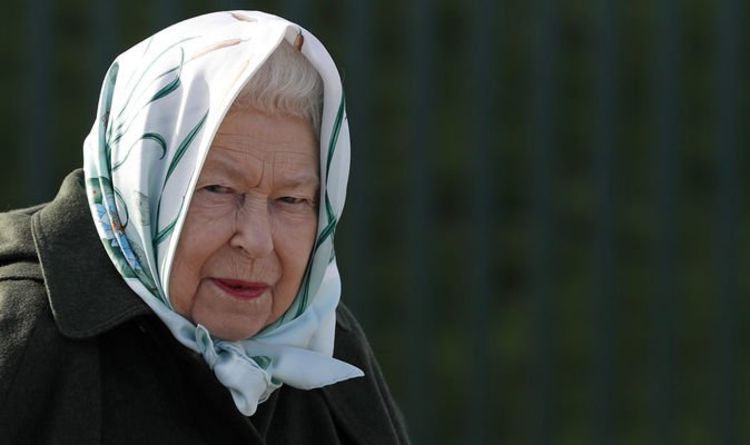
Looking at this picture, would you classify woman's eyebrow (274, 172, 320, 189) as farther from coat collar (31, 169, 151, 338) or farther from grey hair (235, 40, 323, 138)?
coat collar (31, 169, 151, 338)

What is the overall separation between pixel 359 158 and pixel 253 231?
308 cm

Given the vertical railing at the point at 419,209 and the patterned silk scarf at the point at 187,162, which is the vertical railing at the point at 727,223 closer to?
the vertical railing at the point at 419,209

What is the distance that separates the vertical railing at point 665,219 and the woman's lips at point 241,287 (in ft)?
11.3

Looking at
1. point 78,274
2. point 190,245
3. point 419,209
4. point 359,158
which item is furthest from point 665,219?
point 78,274

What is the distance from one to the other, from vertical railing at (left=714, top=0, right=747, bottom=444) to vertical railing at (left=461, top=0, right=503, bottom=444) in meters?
0.83

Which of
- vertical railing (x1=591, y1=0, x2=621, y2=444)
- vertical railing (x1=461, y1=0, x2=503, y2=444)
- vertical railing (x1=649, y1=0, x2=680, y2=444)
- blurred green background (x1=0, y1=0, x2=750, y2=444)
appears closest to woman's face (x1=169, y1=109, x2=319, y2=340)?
blurred green background (x1=0, y1=0, x2=750, y2=444)

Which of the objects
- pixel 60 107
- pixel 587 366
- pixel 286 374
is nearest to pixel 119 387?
pixel 286 374

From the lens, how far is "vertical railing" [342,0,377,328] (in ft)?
18.5

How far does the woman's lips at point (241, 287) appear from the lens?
2.58 meters

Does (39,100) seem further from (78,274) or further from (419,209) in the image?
(78,274)

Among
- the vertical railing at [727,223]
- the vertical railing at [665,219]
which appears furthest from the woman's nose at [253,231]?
the vertical railing at [727,223]

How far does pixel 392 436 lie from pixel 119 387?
1.91 feet

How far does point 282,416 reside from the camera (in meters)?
2.71

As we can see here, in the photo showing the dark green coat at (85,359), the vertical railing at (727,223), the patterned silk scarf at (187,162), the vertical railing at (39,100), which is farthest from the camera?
the vertical railing at (727,223)
